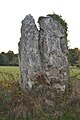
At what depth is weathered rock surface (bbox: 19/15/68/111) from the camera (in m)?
14.5

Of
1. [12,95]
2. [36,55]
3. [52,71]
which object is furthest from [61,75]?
[12,95]

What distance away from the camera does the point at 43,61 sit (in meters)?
14.8

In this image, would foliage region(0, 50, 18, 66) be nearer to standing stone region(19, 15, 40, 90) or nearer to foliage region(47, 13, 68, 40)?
foliage region(47, 13, 68, 40)

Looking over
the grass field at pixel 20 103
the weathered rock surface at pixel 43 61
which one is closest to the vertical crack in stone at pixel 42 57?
the weathered rock surface at pixel 43 61

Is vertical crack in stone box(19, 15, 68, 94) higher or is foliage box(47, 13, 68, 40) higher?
foliage box(47, 13, 68, 40)

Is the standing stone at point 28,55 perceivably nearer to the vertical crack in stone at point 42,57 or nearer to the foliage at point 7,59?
the vertical crack in stone at point 42,57

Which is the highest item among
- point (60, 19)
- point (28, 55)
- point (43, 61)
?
point (60, 19)

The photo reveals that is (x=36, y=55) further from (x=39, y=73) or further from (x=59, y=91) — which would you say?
(x=59, y=91)

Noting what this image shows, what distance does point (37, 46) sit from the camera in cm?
1491

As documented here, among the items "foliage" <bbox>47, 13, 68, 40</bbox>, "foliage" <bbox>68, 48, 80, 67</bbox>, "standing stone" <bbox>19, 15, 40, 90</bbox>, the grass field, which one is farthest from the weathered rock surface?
"foliage" <bbox>68, 48, 80, 67</bbox>

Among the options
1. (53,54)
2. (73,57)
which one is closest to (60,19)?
(53,54)

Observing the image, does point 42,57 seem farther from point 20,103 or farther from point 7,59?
point 7,59

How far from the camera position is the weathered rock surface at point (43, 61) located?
573 inches

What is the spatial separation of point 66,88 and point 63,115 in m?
1.85
